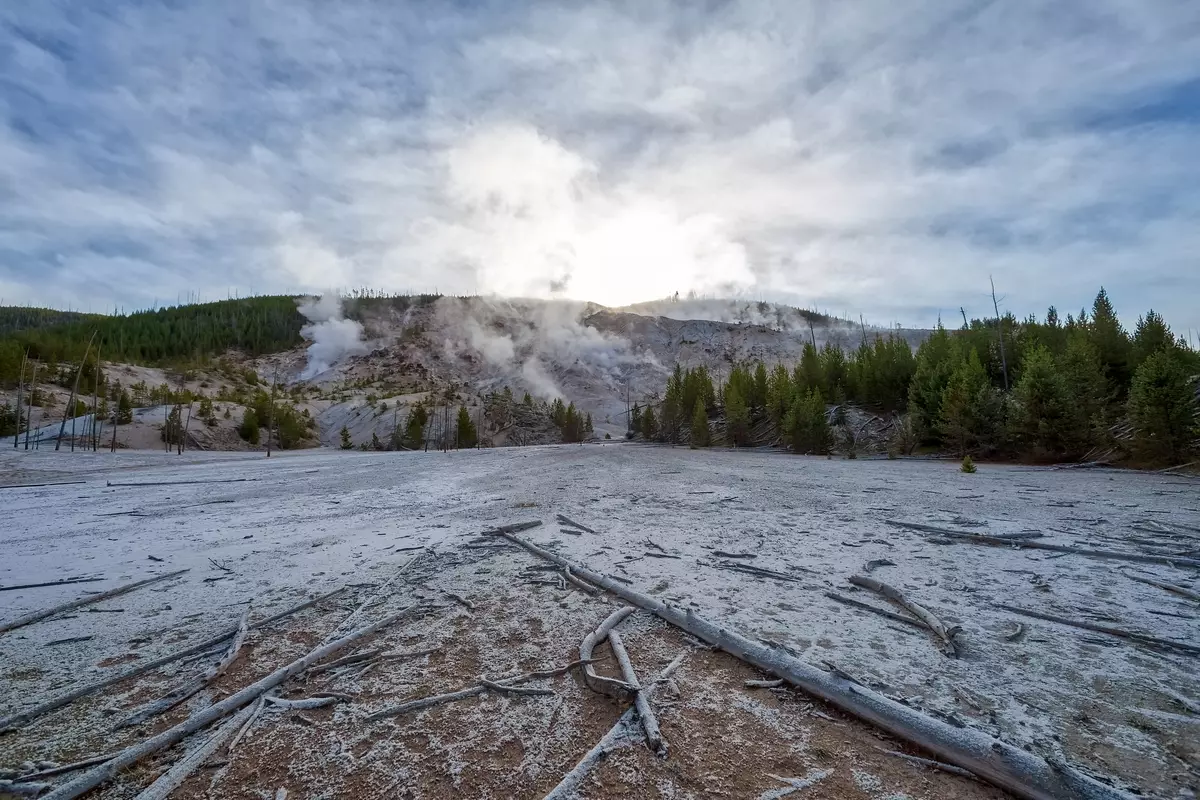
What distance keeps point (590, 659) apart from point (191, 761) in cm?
275

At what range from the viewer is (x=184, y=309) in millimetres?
165000

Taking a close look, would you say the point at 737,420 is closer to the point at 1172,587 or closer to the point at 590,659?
the point at 1172,587

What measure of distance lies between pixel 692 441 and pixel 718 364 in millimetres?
80964

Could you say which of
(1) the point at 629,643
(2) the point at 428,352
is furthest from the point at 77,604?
(2) the point at 428,352

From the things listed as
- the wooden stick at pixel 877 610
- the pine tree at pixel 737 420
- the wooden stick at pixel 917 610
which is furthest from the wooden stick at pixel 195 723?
the pine tree at pixel 737 420

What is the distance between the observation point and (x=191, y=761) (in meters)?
3.10

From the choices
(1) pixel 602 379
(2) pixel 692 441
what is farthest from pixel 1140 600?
(1) pixel 602 379

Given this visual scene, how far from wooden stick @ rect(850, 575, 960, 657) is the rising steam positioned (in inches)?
5791

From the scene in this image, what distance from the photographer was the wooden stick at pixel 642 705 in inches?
129

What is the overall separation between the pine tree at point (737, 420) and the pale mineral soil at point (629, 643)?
1819 inches

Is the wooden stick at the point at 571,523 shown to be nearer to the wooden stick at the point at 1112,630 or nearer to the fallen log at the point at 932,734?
the fallen log at the point at 932,734

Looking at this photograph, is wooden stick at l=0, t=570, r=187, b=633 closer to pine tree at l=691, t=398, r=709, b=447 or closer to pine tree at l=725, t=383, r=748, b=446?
pine tree at l=725, t=383, r=748, b=446

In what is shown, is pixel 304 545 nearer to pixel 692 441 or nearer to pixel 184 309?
pixel 692 441

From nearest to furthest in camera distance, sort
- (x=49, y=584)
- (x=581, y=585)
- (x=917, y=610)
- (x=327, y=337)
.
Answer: (x=917, y=610) → (x=581, y=585) → (x=49, y=584) → (x=327, y=337)
